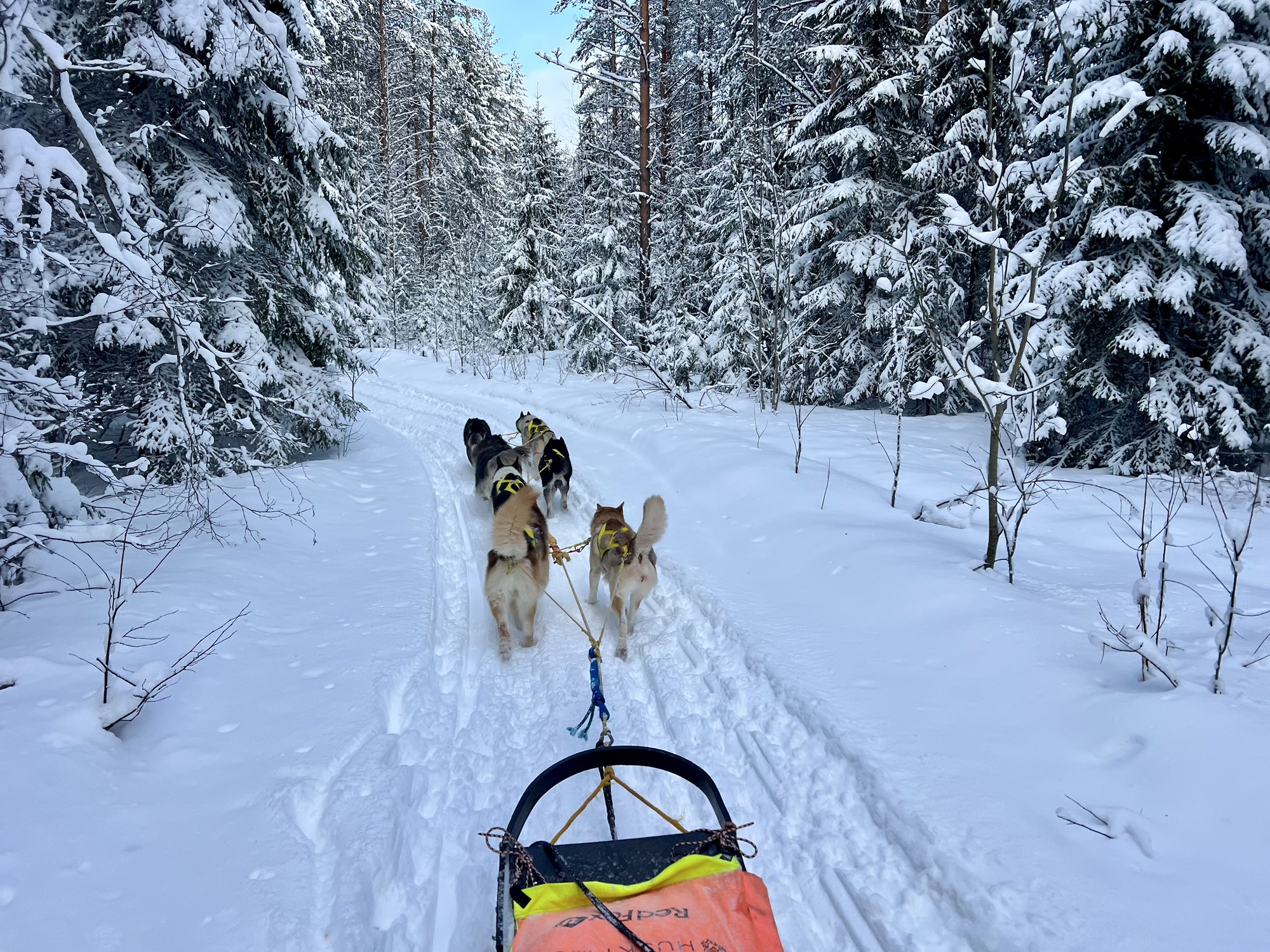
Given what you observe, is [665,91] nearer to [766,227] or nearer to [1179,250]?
[766,227]

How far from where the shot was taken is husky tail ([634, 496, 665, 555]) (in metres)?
4.07

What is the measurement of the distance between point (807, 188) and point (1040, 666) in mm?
12914

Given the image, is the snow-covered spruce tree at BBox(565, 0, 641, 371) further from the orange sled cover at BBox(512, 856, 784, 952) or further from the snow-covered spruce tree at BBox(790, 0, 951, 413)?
the orange sled cover at BBox(512, 856, 784, 952)

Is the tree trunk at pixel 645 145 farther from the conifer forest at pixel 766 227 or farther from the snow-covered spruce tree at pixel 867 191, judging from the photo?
the snow-covered spruce tree at pixel 867 191

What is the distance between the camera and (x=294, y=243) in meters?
8.81

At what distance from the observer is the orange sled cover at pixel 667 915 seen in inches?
65.2

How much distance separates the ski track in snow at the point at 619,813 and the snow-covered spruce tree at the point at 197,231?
8.33 ft

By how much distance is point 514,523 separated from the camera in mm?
4156

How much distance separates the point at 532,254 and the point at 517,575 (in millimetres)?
20973

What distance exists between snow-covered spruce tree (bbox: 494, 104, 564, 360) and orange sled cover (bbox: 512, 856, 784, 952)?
70.6ft

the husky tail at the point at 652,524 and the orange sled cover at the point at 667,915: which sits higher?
the husky tail at the point at 652,524

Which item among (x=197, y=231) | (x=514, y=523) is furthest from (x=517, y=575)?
(x=197, y=231)

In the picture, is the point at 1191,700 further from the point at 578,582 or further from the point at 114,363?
the point at 114,363

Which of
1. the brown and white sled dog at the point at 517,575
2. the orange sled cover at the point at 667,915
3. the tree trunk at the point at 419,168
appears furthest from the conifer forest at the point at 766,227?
the tree trunk at the point at 419,168
